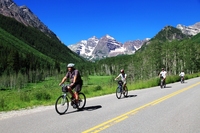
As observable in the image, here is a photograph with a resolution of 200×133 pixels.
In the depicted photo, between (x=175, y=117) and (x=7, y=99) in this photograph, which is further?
(x=7, y=99)

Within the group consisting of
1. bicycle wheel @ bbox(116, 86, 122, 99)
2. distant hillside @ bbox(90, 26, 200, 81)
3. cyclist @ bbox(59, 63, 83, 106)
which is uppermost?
distant hillside @ bbox(90, 26, 200, 81)

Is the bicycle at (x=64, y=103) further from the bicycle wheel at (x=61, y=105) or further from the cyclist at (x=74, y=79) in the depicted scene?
the cyclist at (x=74, y=79)

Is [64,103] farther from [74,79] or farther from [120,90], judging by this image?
[120,90]

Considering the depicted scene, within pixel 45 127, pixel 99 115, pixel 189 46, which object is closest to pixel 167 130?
pixel 99 115

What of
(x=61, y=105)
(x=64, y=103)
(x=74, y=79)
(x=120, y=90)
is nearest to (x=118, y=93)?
(x=120, y=90)

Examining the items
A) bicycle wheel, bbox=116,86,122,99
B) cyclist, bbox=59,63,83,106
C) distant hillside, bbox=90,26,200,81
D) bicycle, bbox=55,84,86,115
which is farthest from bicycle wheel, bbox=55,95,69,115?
distant hillside, bbox=90,26,200,81

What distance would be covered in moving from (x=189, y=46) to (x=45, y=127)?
94.1 meters

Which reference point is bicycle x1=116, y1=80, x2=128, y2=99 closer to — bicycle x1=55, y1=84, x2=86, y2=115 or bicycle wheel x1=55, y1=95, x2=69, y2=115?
bicycle x1=55, y1=84, x2=86, y2=115

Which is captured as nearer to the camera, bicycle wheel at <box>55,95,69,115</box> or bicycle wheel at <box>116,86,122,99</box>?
bicycle wheel at <box>55,95,69,115</box>

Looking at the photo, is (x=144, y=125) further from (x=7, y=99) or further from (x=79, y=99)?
(x=7, y=99)

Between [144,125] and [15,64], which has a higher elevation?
[15,64]

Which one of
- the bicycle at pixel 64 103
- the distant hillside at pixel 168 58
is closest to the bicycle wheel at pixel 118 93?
the bicycle at pixel 64 103

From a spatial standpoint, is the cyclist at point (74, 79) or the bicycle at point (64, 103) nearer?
the bicycle at point (64, 103)

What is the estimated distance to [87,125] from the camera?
26.7ft
